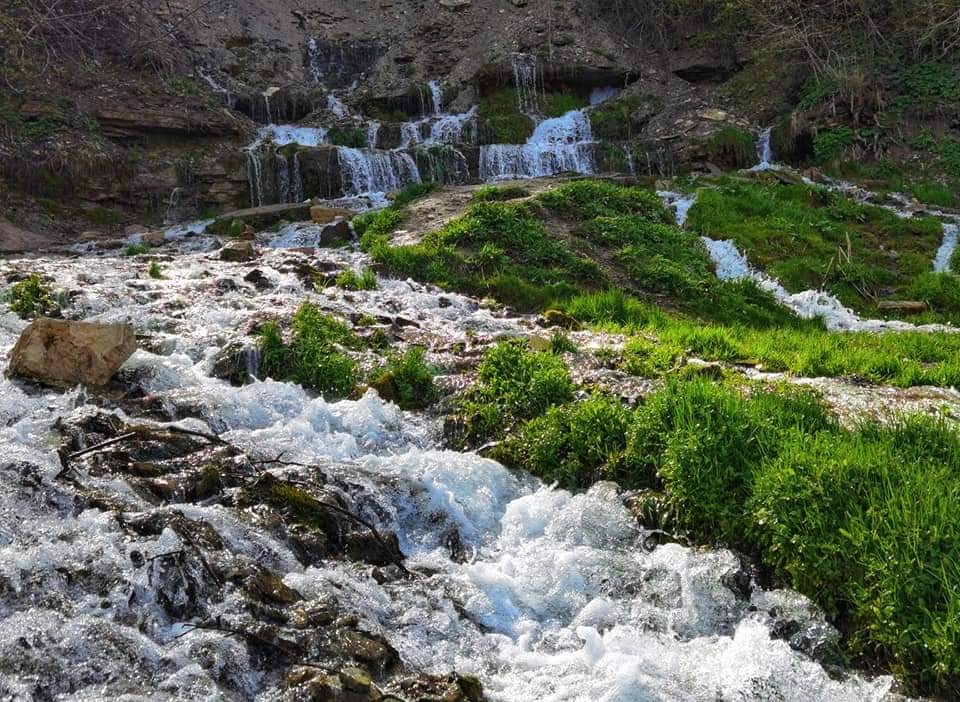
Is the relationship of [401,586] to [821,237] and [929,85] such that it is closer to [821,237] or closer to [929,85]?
[821,237]

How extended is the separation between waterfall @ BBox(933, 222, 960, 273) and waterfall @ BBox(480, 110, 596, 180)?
25.0 ft

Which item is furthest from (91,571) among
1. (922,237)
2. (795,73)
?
(795,73)

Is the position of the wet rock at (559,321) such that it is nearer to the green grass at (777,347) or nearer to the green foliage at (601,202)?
the green grass at (777,347)

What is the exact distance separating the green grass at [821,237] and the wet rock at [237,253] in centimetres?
767

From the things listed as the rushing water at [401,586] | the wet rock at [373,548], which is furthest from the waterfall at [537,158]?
the wet rock at [373,548]

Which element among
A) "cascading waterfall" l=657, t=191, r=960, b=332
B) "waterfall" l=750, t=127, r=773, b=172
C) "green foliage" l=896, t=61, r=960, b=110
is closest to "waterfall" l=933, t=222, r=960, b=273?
"cascading waterfall" l=657, t=191, r=960, b=332

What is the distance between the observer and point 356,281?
10602 mm

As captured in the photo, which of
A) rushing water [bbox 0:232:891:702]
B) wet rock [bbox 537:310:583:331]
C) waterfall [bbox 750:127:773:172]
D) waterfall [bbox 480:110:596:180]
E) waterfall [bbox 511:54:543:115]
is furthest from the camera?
waterfall [bbox 511:54:543:115]

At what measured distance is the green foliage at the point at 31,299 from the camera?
8727 millimetres

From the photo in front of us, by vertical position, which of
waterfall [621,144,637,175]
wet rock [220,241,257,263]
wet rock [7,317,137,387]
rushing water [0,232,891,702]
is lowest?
rushing water [0,232,891,702]

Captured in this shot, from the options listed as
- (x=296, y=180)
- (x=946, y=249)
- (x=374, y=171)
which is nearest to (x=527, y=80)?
(x=374, y=171)

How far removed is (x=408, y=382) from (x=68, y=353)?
116 inches

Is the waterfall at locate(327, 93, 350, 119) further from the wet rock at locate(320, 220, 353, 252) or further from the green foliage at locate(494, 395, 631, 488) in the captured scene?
the green foliage at locate(494, 395, 631, 488)

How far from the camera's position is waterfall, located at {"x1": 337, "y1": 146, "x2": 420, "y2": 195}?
17281mm
